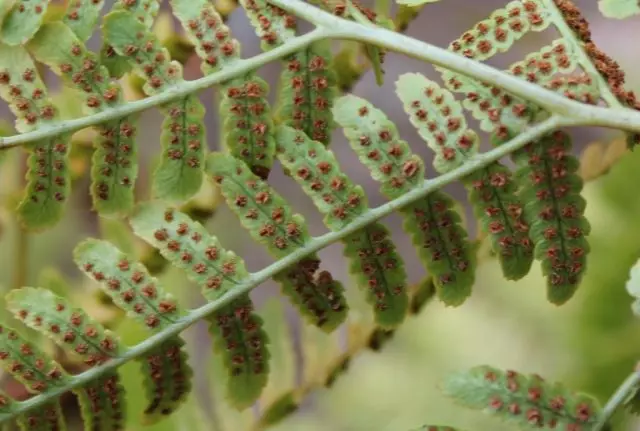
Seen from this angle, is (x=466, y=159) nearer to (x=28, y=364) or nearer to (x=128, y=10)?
(x=128, y=10)

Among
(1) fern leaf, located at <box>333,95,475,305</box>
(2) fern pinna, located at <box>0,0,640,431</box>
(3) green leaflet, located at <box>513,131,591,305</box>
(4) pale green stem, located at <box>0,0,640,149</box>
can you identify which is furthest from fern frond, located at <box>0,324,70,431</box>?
(3) green leaflet, located at <box>513,131,591,305</box>

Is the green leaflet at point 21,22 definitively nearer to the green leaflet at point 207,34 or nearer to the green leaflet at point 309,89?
the green leaflet at point 207,34

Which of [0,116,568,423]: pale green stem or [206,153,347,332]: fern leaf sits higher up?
[206,153,347,332]: fern leaf

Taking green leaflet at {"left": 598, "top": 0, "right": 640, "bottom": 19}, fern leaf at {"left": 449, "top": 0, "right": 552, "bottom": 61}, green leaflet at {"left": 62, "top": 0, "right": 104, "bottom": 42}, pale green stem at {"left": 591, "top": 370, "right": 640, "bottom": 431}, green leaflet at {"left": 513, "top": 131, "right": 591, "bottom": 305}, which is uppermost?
green leaflet at {"left": 62, "top": 0, "right": 104, "bottom": 42}

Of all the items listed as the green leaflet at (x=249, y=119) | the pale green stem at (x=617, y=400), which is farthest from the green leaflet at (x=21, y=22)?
the pale green stem at (x=617, y=400)

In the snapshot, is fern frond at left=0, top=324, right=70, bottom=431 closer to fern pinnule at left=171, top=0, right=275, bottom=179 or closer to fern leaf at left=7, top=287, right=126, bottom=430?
fern leaf at left=7, top=287, right=126, bottom=430
